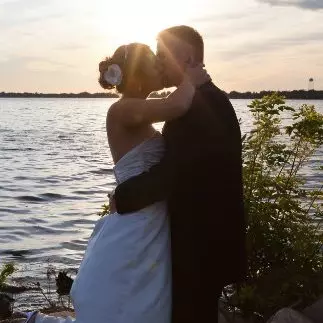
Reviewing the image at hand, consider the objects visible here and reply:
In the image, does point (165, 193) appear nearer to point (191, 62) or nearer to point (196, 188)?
point (196, 188)

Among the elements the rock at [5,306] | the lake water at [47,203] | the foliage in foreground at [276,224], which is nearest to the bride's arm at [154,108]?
the foliage in foreground at [276,224]

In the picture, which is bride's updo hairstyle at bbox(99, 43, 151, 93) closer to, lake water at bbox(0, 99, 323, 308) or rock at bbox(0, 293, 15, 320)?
rock at bbox(0, 293, 15, 320)

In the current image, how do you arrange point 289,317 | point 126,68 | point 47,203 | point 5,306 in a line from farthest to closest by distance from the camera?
point 47,203 → point 5,306 → point 289,317 → point 126,68

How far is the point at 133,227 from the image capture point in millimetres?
4512

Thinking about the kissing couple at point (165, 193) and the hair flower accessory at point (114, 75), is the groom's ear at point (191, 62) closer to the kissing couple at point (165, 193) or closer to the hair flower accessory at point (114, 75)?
the kissing couple at point (165, 193)

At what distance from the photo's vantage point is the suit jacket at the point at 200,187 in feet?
14.4

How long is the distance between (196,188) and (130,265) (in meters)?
0.66

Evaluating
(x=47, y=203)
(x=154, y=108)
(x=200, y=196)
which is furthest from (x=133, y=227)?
(x=47, y=203)

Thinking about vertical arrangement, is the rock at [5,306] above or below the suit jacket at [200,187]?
below

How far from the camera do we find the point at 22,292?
11102 mm

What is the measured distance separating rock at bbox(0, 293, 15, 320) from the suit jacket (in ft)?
17.0

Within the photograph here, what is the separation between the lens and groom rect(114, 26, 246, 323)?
14.5 feet

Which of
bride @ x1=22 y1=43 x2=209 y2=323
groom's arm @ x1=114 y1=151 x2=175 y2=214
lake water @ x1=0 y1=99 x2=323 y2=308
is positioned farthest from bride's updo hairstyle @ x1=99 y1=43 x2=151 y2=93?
lake water @ x1=0 y1=99 x2=323 y2=308

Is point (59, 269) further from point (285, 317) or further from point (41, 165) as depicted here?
point (41, 165)
